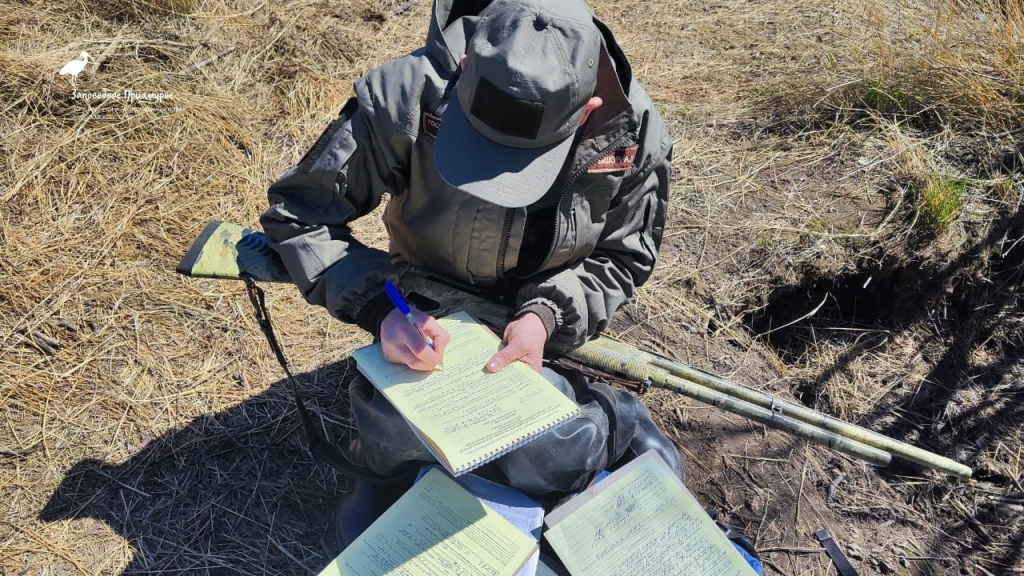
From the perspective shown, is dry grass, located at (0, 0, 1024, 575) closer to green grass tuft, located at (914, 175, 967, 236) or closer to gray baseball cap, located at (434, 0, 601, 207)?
green grass tuft, located at (914, 175, 967, 236)

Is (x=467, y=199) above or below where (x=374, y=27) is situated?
above

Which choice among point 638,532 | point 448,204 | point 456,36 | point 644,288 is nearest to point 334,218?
point 448,204

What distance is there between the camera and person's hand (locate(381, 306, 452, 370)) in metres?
1.65

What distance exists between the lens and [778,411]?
218 cm

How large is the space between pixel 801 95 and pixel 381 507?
3.48 meters

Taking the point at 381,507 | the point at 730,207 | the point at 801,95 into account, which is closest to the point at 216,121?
the point at 381,507

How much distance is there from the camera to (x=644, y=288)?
127 inches

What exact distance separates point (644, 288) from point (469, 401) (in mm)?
1806

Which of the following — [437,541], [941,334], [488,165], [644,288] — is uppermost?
[488,165]

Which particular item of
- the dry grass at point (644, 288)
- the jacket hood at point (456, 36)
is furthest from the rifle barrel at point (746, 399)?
the jacket hood at point (456, 36)

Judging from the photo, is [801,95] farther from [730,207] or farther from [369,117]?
[369,117]

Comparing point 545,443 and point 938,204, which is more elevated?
point 545,443

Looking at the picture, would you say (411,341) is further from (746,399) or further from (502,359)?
(746,399)

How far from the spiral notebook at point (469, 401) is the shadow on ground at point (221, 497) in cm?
89
